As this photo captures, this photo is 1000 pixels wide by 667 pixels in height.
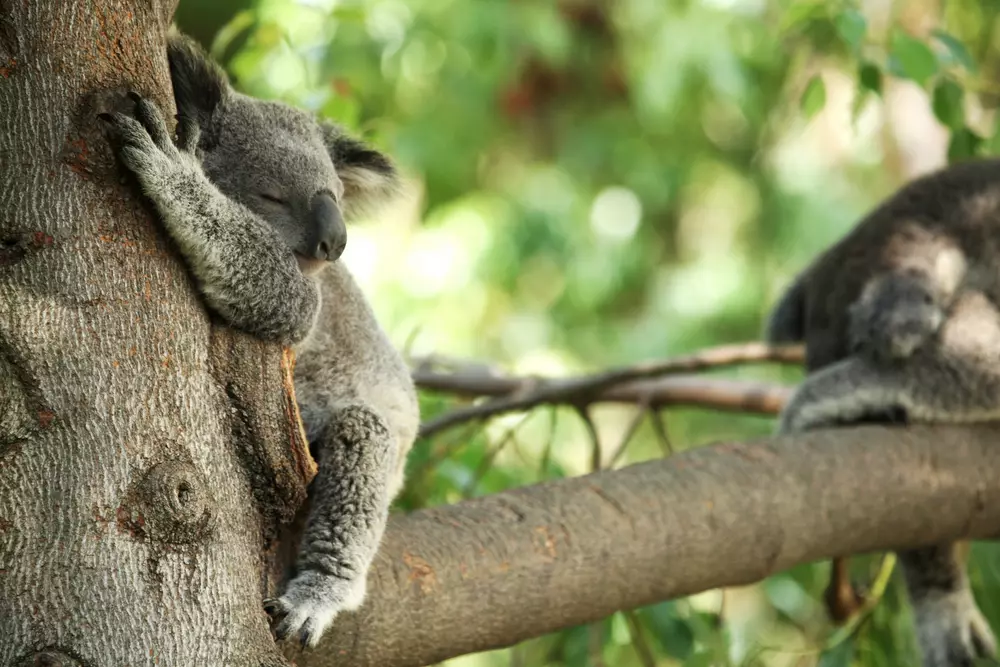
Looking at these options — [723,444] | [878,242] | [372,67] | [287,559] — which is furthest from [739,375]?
[287,559]

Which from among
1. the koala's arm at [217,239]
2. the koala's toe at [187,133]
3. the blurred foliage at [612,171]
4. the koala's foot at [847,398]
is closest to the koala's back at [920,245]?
the koala's foot at [847,398]

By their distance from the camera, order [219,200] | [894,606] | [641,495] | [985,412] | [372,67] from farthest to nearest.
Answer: [372,67]
[894,606]
[985,412]
[641,495]
[219,200]

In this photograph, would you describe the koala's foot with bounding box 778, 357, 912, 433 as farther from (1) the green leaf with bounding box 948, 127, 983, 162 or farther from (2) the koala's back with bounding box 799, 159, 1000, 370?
(1) the green leaf with bounding box 948, 127, 983, 162

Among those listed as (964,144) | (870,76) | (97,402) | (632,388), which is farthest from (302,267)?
(964,144)

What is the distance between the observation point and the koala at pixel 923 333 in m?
3.76

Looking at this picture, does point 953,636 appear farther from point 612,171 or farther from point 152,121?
point 612,171

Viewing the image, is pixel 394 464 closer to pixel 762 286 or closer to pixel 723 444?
pixel 723 444

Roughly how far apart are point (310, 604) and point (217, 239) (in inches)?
27.3

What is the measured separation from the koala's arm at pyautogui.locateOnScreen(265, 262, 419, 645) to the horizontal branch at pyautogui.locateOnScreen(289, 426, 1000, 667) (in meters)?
0.09

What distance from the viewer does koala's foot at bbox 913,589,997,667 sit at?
12.2ft

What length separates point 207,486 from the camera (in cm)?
185

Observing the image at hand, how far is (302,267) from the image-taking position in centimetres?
236

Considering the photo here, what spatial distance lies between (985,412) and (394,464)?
2.20 meters

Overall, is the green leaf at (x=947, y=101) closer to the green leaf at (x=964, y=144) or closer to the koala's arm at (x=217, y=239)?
the green leaf at (x=964, y=144)
